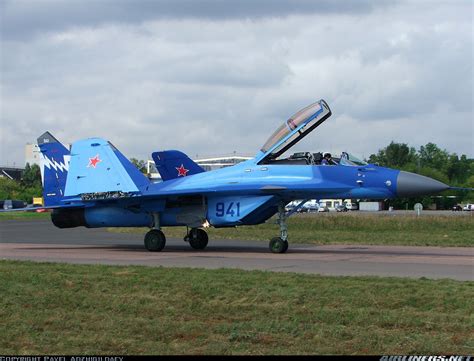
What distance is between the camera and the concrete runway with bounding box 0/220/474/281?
14.6m

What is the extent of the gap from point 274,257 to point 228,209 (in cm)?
258

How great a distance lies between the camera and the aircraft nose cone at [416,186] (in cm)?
1784

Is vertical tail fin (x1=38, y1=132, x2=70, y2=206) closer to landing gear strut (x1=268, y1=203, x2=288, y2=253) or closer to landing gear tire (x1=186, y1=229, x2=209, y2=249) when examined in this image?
landing gear tire (x1=186, y1=229, x2=209, y2=249)

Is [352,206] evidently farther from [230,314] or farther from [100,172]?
[230,314]

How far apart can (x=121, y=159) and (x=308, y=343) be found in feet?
47.0

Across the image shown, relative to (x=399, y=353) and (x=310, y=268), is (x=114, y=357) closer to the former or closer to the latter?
(x=399, y=353)

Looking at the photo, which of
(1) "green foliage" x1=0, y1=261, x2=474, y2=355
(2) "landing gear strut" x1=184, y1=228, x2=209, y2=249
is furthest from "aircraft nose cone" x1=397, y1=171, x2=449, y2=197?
(2) "landing gear strut" x1=184, y1=228, x2=209, y2=249

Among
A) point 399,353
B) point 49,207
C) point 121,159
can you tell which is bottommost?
point 399,353

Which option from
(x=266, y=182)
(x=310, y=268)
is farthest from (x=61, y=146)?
(x=310, y=268)

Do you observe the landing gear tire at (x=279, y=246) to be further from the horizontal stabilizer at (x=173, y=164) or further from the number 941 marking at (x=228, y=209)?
the horizontal stabilizer at (x=173, y=164)

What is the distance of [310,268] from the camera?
1474cm

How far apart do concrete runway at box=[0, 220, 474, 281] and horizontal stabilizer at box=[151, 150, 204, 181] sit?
2.43 meters

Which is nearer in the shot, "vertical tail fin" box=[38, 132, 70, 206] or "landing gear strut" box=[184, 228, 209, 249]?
"landing gear strut" box=[184, 228, 209, 249]

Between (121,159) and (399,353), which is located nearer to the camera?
(399,353)
